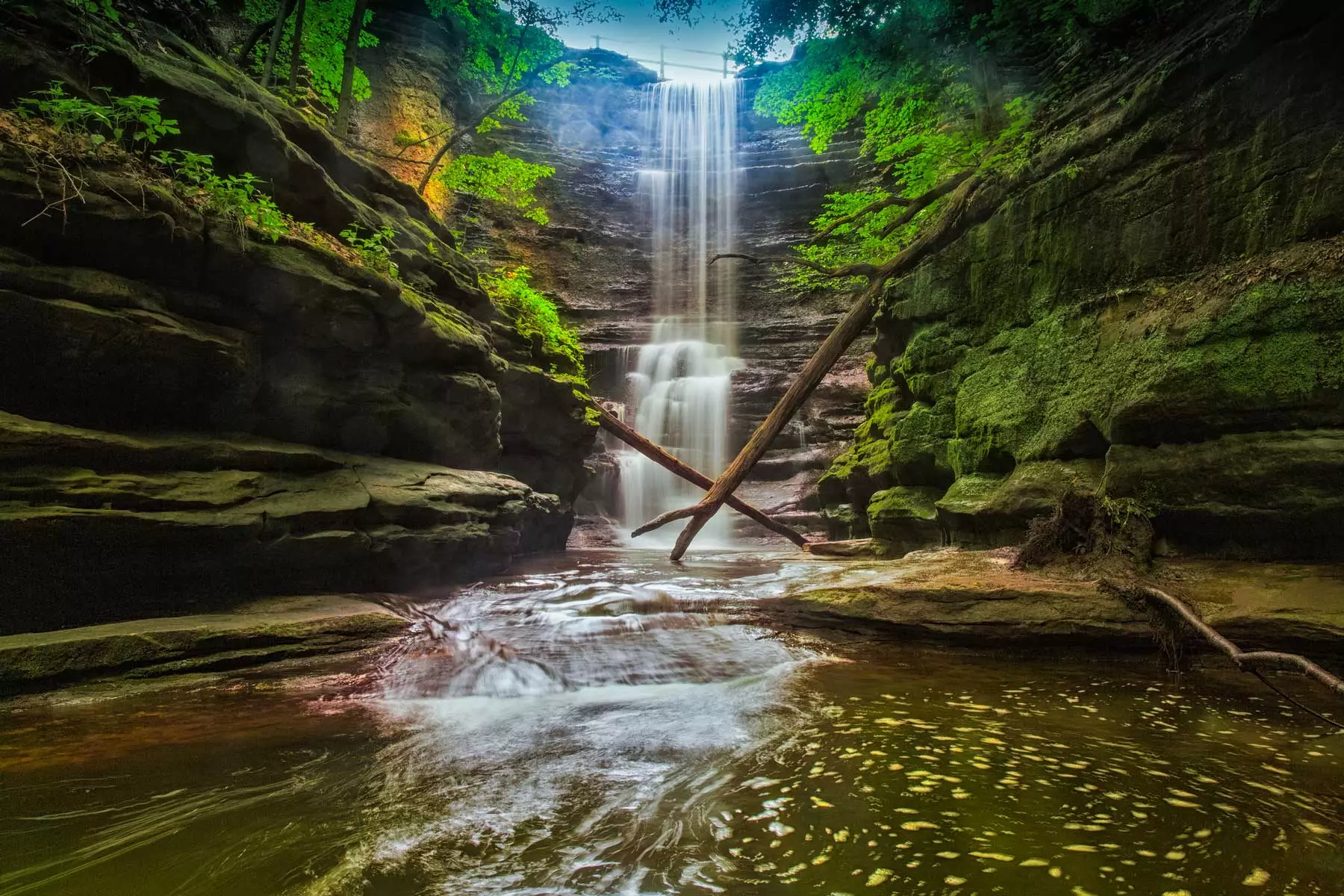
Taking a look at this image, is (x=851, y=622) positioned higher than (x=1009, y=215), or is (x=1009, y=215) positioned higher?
(x=1009, y=215)

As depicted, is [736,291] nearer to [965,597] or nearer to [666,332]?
[666,332]

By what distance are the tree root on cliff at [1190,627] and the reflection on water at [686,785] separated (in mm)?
261

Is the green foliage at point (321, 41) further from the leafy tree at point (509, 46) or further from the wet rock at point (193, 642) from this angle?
the wet rock at point (193, 642)

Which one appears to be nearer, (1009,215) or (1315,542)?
(1315,542)

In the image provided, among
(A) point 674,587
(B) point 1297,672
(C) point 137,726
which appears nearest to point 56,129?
(C) point 137,726

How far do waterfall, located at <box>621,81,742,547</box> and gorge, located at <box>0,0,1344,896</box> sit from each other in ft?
22.6

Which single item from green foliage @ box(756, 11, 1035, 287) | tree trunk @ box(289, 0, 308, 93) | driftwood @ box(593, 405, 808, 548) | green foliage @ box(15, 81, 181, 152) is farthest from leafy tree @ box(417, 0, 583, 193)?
green foliage @ box(15, 81, 181, 152)

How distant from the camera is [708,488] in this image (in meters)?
12.3

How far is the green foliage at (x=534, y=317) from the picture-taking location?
40.5 ft

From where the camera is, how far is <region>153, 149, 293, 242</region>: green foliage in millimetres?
6000

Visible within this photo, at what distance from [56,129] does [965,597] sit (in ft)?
29.0

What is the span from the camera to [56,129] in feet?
17.4

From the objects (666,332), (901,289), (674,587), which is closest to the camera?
(674,587)

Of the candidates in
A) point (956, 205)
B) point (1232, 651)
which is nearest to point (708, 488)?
point (956, 205)
